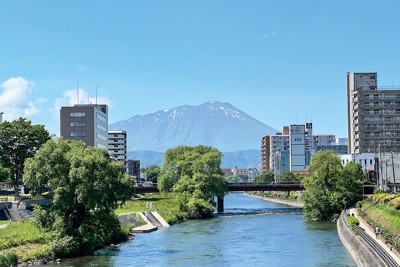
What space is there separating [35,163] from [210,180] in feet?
215

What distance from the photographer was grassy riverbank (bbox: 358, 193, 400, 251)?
59.4 m

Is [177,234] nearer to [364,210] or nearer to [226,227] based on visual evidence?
[226,227]

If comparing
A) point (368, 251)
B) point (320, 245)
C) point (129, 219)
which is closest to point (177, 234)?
point (129, 219)

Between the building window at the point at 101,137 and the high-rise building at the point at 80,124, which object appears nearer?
the high-rise building at the point at 80,124

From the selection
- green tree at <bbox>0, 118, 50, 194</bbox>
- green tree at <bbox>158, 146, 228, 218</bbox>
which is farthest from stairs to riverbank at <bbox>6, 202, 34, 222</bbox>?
green tree at <bbox>158, 146, 228, 218</bbox>

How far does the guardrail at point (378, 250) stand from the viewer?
44.4 metres

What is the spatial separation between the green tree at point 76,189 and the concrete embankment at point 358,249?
2295 cm

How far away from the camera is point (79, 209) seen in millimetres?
61969

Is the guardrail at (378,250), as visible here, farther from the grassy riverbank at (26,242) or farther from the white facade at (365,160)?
the white facade at (365,160)

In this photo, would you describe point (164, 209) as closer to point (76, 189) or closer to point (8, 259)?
point (76, 189)

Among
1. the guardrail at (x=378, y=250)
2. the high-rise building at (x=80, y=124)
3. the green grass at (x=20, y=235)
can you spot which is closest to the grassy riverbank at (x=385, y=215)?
the guardrail at (x=378, y=250)

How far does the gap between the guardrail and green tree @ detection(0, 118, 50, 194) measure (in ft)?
176

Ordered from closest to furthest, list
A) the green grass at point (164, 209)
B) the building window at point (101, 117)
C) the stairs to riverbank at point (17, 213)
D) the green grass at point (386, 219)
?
the green grass at point (386, 219) < the stairs to riverbank at point (17, 213) < the green grass at point (164, 209) < the building window at point (101, 117)

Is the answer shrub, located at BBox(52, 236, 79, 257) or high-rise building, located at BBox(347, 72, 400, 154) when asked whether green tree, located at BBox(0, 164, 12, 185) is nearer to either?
shrub, located at BBox(52, 236, 79, 257)
